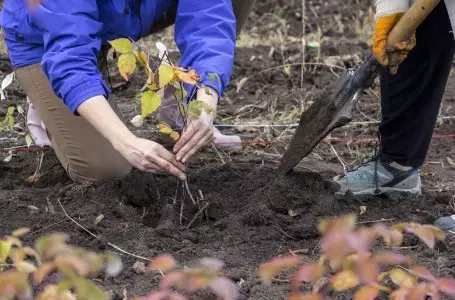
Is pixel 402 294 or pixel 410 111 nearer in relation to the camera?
pixel 402 294

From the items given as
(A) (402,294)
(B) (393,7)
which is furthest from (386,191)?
(A) (402,294)

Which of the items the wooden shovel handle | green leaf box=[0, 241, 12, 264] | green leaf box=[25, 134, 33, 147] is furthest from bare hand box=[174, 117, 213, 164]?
green leaf box=[0, 241, 12, 264]

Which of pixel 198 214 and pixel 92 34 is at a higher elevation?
pixel 92 34

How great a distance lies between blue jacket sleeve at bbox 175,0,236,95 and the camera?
3.03 meters

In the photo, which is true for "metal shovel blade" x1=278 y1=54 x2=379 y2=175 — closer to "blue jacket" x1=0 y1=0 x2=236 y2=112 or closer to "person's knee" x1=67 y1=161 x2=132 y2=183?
"blue jacket" x1=0 y1=0 x2=236 y2=112

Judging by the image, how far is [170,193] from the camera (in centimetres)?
324

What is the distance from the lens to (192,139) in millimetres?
2807

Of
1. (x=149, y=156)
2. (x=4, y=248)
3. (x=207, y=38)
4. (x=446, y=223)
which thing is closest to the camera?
(x=4, y=248)

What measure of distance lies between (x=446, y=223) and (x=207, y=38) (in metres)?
1.16

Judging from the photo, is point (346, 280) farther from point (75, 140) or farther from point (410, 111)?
point (75, 140)

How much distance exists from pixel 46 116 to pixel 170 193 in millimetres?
720

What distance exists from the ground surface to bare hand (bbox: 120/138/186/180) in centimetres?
25

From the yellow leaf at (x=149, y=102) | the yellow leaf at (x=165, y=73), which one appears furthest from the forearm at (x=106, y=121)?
the yellow leaf at (x=165, y=73)

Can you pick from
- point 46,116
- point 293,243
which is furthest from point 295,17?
point 293,243
